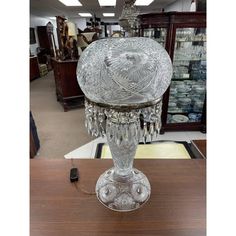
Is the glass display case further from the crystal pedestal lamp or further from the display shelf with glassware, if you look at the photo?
the crystal pedestal lamp

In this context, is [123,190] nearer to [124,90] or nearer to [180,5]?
[124,90]

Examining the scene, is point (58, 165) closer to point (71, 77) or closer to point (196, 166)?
point (196, 166)

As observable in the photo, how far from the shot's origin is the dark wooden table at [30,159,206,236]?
591 mm

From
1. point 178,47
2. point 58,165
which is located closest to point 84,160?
point 58,165

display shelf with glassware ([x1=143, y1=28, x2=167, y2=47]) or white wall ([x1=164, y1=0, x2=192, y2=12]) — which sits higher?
white wall ([x1=164, y1=0, x2=192, y2=12])

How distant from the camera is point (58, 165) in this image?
2.85 ft

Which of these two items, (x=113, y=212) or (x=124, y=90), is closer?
(x=124, y=90)

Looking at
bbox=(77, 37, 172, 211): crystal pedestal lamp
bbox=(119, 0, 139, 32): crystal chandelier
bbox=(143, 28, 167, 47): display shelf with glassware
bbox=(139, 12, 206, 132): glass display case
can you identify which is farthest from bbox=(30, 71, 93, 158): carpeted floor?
bbox=(119, 0, 139, 32): crystal chandelier

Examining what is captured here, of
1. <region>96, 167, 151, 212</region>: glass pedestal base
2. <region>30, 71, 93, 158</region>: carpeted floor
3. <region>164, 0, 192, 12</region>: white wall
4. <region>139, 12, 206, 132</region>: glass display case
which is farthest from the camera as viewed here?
<region>164, 0, 192, 12</region>: white wall

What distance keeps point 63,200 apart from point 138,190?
253 millimetres

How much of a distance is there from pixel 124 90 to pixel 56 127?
97.6 inches

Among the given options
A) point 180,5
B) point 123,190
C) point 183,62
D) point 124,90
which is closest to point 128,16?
point 124,90

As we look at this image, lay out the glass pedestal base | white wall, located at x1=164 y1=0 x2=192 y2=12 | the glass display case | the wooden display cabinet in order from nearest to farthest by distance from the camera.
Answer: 1. the glass pedestal base
2. the glass display case
3. the wooden display cabinet
4. white wall, located at x1=164 y1=0 x2=192 y2=12

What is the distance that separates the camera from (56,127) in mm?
2826
